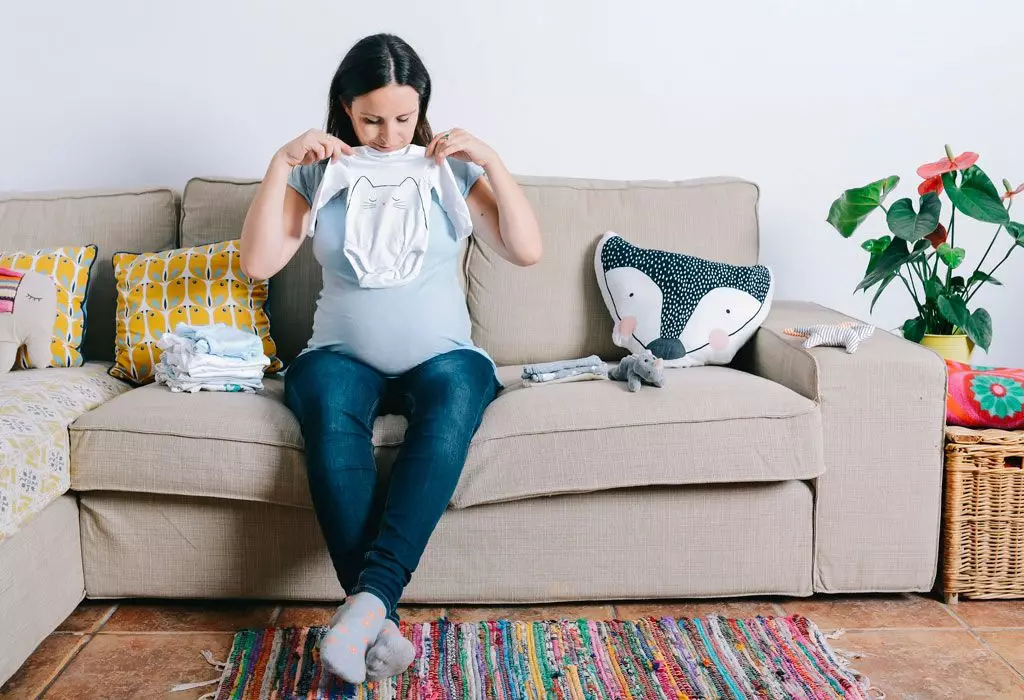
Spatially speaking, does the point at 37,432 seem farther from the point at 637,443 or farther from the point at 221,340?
the point at 637,443

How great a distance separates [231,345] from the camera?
1891mm

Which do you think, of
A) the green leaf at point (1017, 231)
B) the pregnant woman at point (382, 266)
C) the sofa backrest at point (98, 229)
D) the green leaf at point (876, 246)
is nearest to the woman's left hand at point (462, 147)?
the pregnant woman at point (382, 266)

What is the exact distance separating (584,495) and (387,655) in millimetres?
537

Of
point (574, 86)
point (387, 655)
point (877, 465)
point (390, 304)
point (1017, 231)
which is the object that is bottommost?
point (387, 655)

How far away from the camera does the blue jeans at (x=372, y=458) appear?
1470mm

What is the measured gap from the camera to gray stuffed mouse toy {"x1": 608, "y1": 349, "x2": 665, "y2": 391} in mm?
1822

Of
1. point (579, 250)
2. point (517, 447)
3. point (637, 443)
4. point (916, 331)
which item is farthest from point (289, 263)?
point (916, 331)

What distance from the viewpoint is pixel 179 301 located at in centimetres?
207

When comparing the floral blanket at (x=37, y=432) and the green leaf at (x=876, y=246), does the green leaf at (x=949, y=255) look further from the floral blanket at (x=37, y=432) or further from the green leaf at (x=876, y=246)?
the floral blanket at (x=37, y=432)

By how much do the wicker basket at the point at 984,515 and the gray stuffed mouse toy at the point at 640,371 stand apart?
1.86ft

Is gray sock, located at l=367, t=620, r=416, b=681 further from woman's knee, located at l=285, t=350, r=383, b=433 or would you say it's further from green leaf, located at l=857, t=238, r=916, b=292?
green leaf, located at l=857, t=238, r=916, b=292

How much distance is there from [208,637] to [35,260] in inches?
38.5

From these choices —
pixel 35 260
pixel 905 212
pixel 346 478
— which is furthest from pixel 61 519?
pixel 905 212

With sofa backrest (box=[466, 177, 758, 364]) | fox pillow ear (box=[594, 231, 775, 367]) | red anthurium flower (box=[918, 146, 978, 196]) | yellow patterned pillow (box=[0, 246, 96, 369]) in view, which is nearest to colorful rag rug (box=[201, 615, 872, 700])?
fox pillow ear (box=[594, 231, 775, 367])
